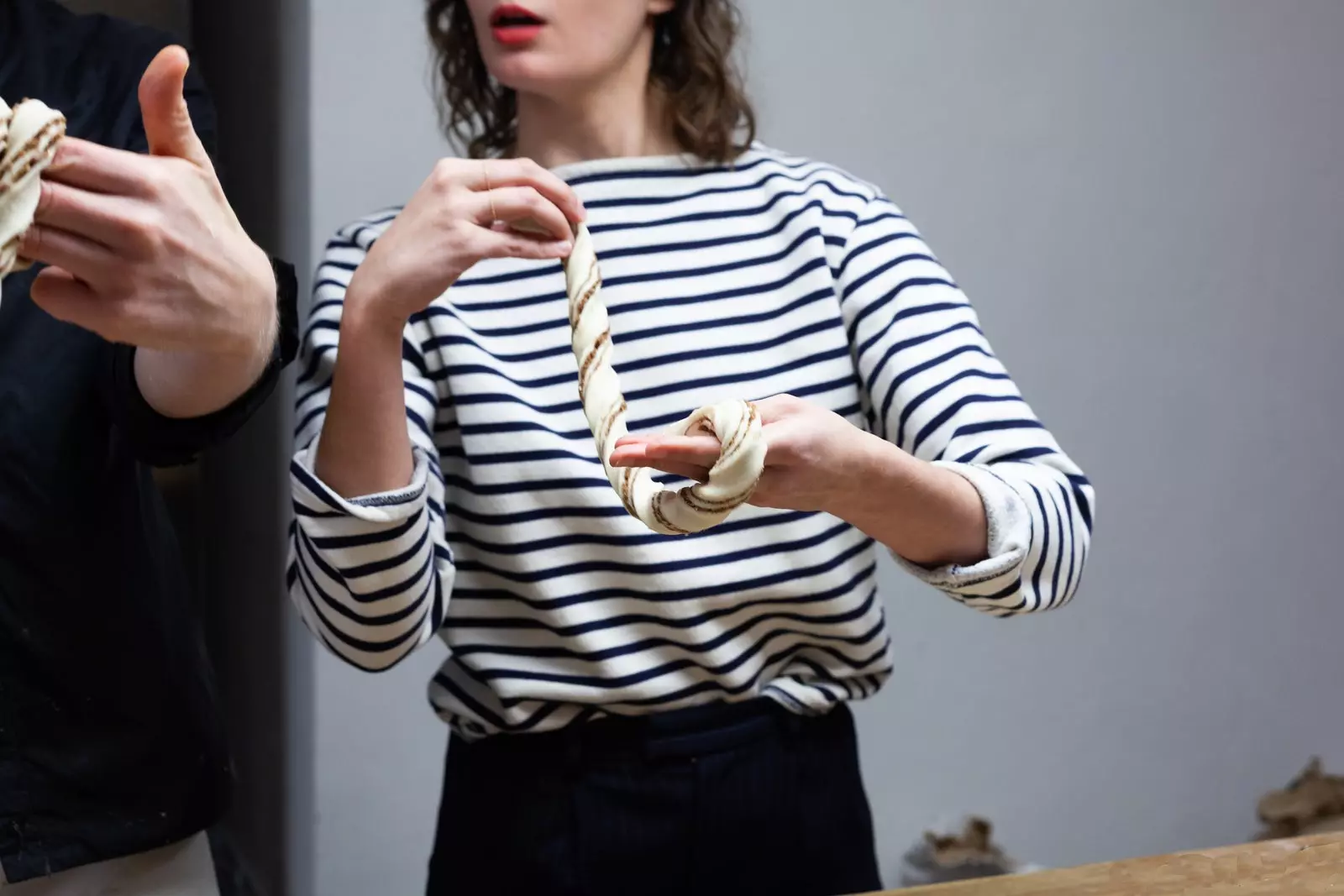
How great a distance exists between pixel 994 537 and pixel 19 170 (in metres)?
0.52

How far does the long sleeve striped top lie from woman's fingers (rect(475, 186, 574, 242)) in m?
0.13

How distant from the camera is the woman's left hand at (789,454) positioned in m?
0.60

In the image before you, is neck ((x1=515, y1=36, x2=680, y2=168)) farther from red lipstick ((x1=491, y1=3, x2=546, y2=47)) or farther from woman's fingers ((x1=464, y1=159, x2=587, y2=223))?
woman's fingers ((x1=464, y1=159, x2=587, y2=223))

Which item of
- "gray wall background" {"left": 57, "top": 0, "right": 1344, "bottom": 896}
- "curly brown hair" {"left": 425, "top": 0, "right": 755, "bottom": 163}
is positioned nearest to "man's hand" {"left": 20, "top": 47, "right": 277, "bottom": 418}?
"curly brown hair" {"left": 425, "top": 0, "right": 755, "bottom": 163}

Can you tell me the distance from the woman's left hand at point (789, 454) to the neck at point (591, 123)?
343mm

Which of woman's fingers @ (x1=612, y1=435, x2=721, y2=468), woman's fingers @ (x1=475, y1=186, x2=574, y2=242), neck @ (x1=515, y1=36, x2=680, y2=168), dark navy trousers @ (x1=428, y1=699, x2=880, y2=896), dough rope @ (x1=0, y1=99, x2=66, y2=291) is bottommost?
dark navy trousers @ (x1=428, y1=699, x2=880, y2=896)

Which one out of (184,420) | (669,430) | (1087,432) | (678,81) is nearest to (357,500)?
(184,420)

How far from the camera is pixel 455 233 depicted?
0.71m

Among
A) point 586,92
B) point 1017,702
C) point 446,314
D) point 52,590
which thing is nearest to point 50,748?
point 52,590

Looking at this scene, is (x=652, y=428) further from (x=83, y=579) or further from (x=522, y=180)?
(x=83, y=579)

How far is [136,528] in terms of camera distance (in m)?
0.80

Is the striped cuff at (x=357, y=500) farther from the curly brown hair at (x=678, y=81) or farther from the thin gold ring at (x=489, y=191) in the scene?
the curly brown hair at (x=678, y=81)

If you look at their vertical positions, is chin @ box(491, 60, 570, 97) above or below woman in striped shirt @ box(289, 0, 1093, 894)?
above

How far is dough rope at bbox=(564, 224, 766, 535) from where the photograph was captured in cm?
59
